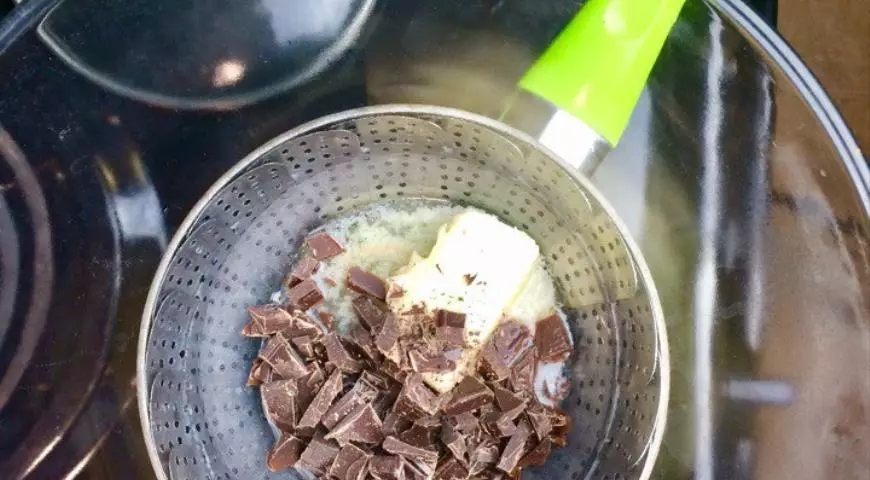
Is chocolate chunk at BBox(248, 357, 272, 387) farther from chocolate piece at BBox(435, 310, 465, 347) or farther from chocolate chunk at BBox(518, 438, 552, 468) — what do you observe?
chocolate chunk at BBox(518, 438, 552, 468)

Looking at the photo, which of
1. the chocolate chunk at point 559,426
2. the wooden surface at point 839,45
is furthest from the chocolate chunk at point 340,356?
the wooden surface at point 839,45

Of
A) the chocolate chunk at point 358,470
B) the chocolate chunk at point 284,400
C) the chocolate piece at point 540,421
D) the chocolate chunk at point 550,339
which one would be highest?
the chocolate chunk at point 550,339

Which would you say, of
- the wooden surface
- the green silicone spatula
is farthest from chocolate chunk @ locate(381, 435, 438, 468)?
the wooden surface

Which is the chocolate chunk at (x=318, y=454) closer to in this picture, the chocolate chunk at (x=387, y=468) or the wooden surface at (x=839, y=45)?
the chocolate chunk at (x=387, y=468)

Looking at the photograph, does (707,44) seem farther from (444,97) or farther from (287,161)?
(287,161)

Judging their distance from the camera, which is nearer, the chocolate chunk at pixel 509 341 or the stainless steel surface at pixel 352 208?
the stainless steel surface at pixel 352 208
